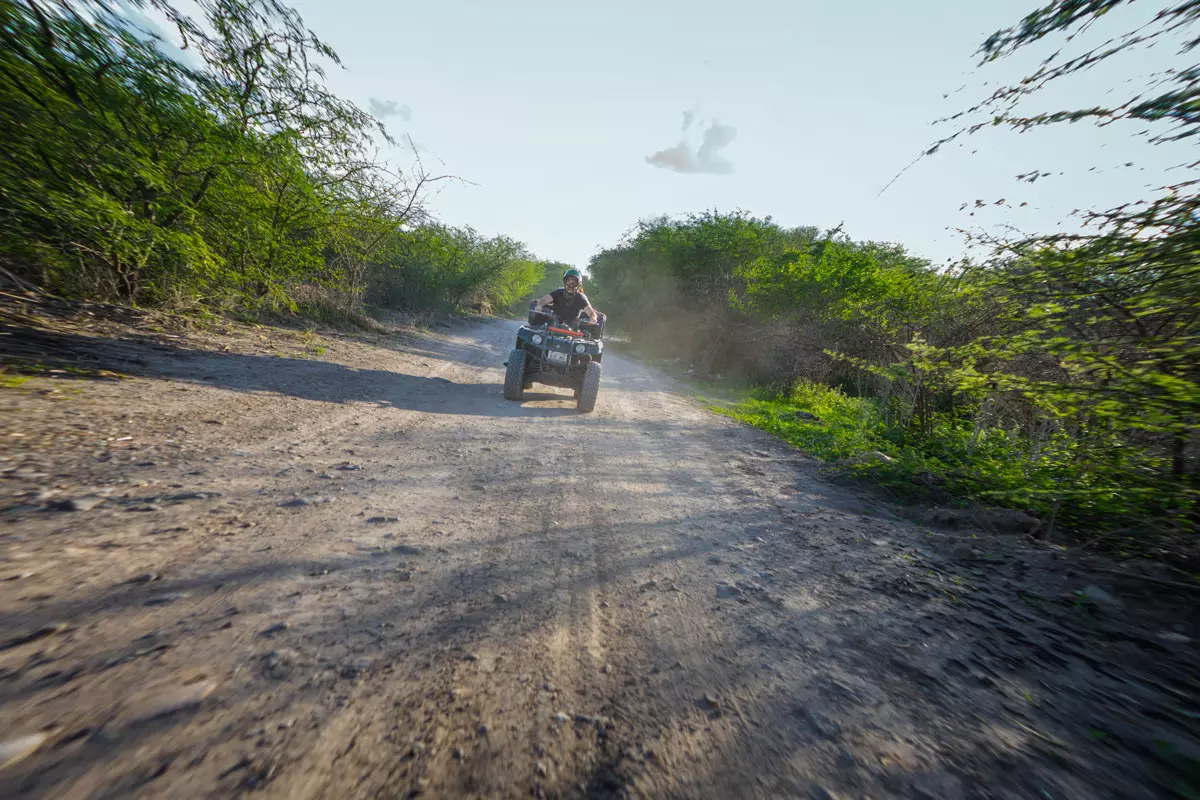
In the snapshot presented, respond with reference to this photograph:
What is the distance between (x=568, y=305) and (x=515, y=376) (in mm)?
1709

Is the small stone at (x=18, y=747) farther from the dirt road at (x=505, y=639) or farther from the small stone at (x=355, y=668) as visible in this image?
the small stone at (x=355, y=668)

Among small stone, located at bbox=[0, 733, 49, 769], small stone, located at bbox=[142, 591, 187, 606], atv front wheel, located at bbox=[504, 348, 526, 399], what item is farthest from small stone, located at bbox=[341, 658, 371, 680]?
atv front wheel, located at bbox=[504, 348, 526, 399]

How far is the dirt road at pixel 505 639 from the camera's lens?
1.11 metres

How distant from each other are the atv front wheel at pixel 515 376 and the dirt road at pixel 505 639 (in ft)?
9.18

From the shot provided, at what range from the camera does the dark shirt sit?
22.4 feet

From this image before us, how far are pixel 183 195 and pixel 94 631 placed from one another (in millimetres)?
6092

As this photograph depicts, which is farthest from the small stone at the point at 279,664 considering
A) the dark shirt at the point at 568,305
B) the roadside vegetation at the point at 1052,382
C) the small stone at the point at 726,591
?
the dark shirt at the point at 568,305

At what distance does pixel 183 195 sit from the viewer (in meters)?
5.05

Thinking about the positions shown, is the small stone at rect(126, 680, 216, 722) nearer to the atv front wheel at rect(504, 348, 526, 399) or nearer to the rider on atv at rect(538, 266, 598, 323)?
the atv front wheel at rect(504, 348, 526, 399)

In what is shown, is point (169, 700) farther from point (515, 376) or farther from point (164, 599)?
point (515, 376)

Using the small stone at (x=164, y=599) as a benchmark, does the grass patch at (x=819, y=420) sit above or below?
above

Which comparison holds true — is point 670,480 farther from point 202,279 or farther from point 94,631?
point 202,279

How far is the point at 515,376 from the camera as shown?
590cm

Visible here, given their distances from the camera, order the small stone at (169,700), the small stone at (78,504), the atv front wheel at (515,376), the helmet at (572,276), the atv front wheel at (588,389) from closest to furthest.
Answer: the small stone at (169,700) → the small stone at (78,504) → the atv front wheel at (588,389) → the atv front wheel at (515,376) → the helmet at (572,276)
